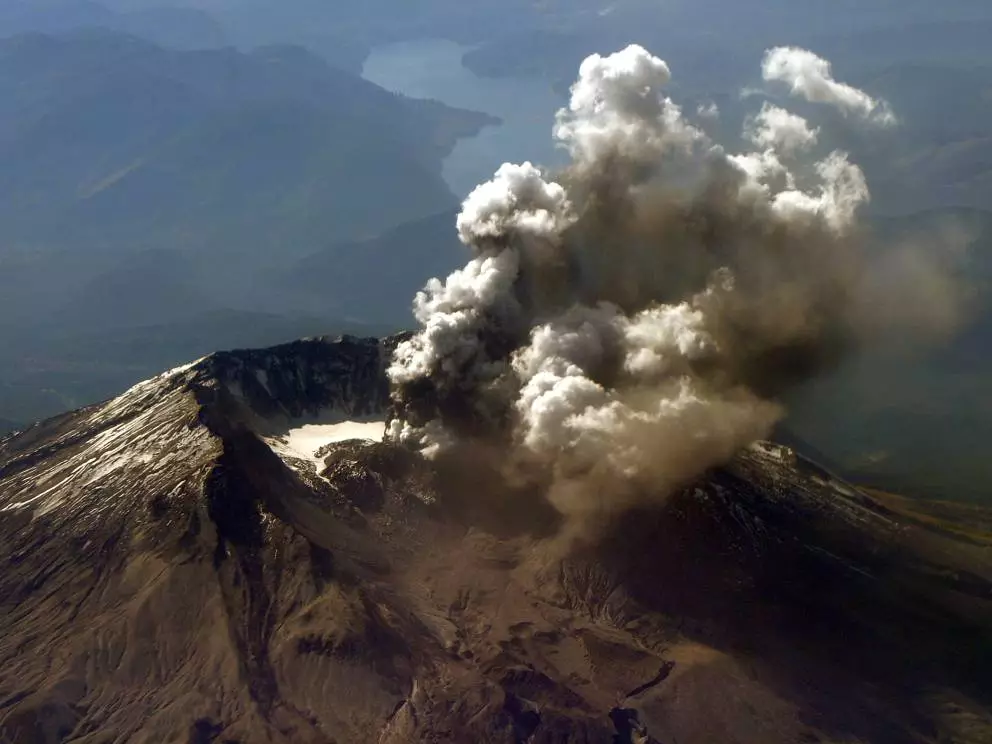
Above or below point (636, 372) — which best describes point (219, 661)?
below

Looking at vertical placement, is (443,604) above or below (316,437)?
below

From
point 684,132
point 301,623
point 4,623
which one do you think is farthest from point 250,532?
point 684,132

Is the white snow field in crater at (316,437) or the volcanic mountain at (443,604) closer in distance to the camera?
the volcanic mountain at (443,604)

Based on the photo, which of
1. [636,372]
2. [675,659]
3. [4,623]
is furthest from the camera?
[636,372]

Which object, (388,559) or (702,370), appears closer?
(388,559)

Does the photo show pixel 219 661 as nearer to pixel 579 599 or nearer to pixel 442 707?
pixel 442 707

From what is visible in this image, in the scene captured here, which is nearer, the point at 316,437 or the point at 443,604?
the point at 443,604
